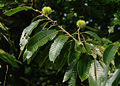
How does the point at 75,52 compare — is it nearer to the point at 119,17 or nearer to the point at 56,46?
the point at 56,46

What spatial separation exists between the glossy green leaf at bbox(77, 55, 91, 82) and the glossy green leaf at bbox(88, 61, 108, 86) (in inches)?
1.5

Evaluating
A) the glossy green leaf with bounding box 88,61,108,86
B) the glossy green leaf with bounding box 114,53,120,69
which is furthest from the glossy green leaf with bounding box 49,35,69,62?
the glossy green leaf with bounding box 114,53,120,69

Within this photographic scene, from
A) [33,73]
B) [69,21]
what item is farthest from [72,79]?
[33,73]

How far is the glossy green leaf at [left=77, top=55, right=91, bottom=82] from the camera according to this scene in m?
0.92

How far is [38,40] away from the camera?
1.02m

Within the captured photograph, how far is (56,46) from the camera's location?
100 centimetres

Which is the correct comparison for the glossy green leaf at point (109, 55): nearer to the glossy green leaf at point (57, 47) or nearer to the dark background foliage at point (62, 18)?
the glossy green leaf at point (57, 47)

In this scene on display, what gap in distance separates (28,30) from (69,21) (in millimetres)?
972

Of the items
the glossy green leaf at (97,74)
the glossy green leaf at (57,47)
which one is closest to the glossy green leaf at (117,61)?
the glossy green leaf at (97,74)

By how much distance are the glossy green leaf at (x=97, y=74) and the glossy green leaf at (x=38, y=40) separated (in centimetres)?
29

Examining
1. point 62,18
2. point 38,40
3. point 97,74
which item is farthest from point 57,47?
point 62,18

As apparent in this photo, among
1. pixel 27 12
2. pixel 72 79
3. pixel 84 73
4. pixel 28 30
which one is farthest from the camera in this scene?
pixel 27 12

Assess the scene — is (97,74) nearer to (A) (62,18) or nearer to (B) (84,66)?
(B) (84,66)

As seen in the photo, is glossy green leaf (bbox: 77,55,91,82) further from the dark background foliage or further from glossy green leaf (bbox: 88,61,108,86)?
the dark background foliage
